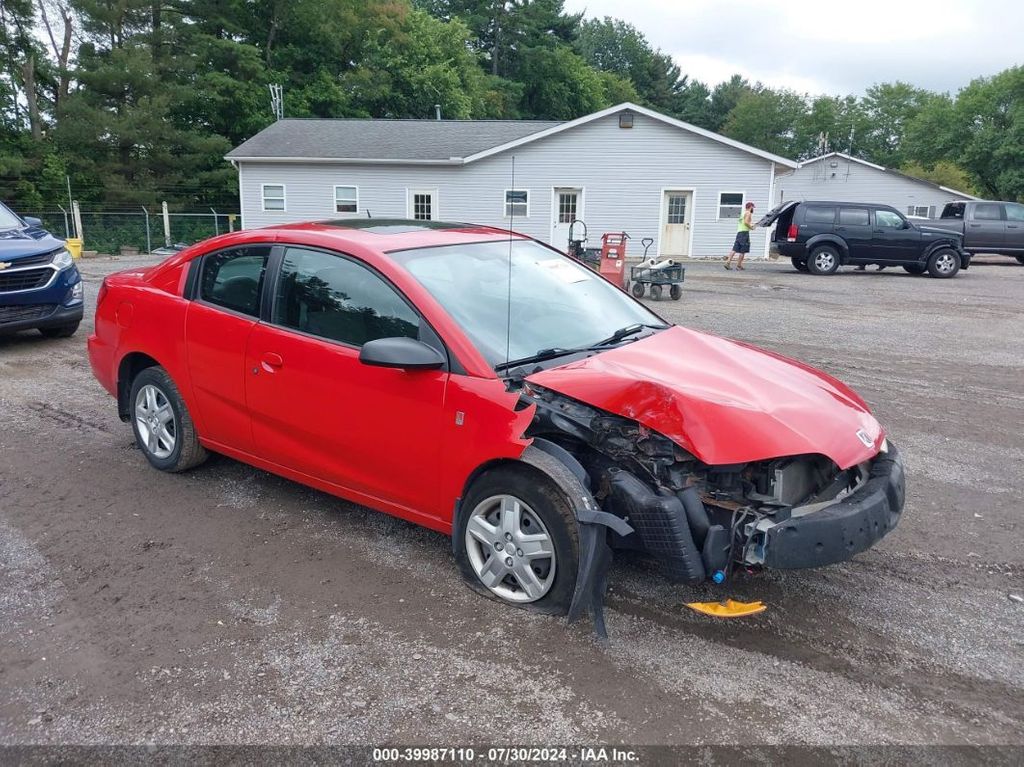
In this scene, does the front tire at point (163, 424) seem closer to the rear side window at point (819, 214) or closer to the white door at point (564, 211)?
the rear side window at point (819, 214)

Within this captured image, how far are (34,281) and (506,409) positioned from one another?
24.3 feet

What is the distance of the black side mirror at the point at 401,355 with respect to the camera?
11.1 feet

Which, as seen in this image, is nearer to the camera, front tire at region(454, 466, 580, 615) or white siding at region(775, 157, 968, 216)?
front tire at region(454, 466, 580, 615)

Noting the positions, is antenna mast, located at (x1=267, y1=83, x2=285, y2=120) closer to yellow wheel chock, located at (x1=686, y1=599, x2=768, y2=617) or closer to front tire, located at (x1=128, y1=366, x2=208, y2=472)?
front tire, located at (x1=128, y1=366, x2=208, y2=472)

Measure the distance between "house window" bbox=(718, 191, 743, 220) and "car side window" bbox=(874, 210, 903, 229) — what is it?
6271mm

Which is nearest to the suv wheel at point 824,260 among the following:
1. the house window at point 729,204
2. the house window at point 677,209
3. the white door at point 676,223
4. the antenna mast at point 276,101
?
the house window at point 729,204

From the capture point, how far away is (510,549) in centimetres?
331

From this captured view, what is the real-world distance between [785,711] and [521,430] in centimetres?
142

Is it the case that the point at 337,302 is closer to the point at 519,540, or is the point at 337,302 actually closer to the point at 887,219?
the point at 519,540

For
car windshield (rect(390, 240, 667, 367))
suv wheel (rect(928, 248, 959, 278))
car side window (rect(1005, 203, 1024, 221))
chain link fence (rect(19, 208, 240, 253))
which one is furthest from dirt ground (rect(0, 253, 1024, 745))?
chain link fence (rect(19, 208, 240, 253))

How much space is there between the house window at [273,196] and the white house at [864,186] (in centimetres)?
2330

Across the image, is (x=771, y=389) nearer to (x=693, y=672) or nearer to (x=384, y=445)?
(x=693, y=672)

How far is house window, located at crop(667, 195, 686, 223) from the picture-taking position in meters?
25.6

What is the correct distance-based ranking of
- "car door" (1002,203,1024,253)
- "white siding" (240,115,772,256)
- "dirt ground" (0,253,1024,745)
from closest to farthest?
1. "dirt ground" (0,253,1024,745)
2. "car door" (1002,203,1024,253)
3. "white siding" (240,115,772,256)
